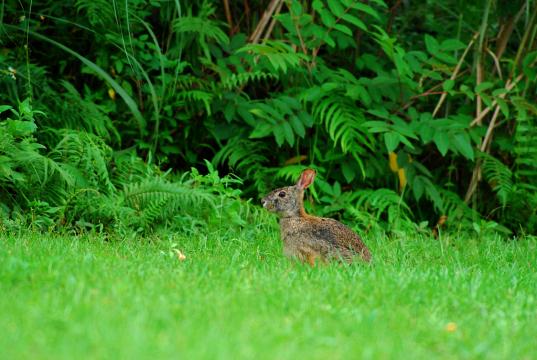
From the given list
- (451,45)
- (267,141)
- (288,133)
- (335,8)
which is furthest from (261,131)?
(451,45)

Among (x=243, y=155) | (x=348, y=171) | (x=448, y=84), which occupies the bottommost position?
(x=348, y=171)

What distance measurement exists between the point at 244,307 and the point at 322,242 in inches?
77.4

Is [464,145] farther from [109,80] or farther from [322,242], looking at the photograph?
[109,80]

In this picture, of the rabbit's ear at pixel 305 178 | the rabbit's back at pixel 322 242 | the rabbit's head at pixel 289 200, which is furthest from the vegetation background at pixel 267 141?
the rabbit's ear at pixel 305 178

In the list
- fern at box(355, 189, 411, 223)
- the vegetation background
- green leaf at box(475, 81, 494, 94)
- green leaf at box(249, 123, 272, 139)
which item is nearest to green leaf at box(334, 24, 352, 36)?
the vegetation background

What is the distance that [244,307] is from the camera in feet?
15.4

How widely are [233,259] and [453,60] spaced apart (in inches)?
149

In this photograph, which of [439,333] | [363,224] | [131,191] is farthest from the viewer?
[363,224]

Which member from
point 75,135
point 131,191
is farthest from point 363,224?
point 75,135

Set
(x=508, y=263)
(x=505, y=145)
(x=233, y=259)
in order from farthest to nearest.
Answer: (x=505, y=145) < (x=508, y=263) < (x=233, y=259)

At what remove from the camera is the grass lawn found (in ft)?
13.1

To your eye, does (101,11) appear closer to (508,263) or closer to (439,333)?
(508,263)

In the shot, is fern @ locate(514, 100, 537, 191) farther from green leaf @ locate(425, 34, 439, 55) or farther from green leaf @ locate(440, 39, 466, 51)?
green leaf @ locate(425, 34, 439, 55)

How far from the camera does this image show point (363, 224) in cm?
862
